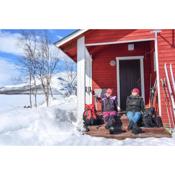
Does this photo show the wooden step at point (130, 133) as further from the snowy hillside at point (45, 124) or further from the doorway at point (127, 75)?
the doorway at point (127, 75)

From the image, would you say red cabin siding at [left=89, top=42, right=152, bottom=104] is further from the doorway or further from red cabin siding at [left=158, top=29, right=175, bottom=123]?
red cabin siding at [left=158, top=29, right=175, bottom=123]

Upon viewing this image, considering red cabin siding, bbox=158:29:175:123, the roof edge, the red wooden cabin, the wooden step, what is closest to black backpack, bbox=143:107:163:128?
the wooden step

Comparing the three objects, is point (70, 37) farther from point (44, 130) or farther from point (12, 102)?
point (44, 130)

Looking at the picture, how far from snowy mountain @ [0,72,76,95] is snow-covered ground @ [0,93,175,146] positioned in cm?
22

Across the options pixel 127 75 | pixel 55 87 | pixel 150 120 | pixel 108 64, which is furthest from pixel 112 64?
pixel 150 120

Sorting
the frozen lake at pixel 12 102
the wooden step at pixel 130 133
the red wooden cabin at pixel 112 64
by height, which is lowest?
the wooden step at pixel 130 133

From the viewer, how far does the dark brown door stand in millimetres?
7195

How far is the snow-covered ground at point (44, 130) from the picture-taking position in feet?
15.2

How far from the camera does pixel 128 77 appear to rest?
23.7 feet

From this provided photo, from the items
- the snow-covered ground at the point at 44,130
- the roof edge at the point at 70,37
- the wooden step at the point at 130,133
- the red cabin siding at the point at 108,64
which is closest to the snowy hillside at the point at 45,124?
the snow-covered ground at the point at 44,130

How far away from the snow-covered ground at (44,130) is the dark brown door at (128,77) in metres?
1.93

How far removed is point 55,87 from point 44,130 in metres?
1.30
